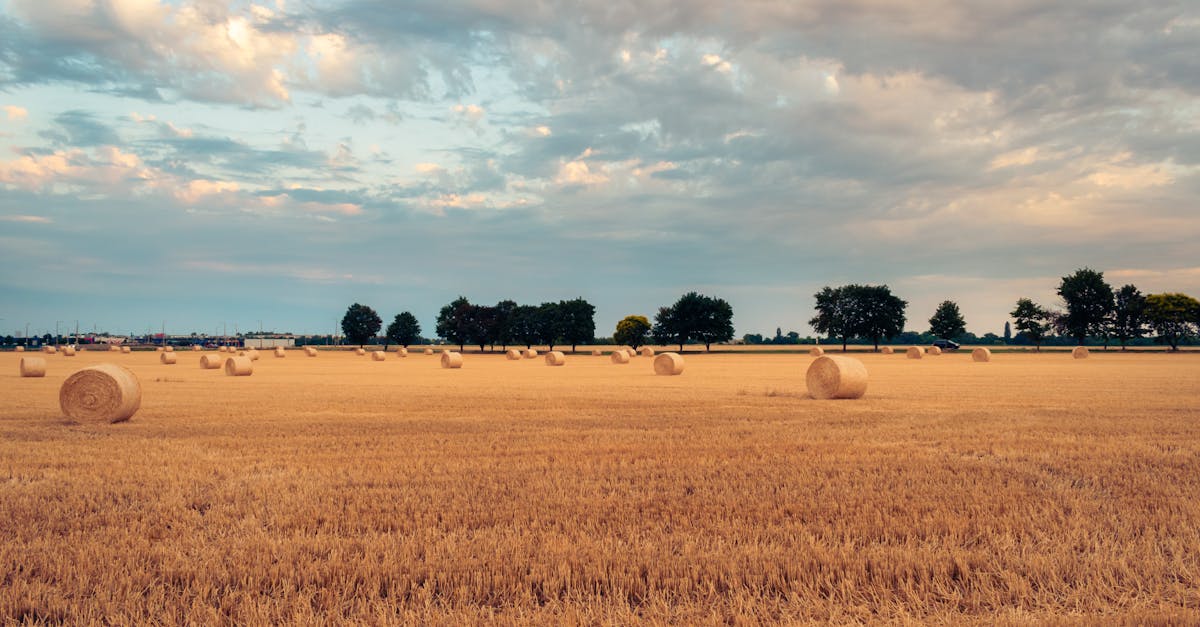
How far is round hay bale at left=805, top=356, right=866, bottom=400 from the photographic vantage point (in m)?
22.9

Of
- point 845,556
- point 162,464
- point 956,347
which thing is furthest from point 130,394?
point 956,347

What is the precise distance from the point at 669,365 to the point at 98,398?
25690 millimetres

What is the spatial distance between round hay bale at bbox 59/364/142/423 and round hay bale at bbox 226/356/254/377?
70.8ft

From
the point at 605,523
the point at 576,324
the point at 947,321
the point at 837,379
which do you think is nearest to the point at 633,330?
the point at 576,324

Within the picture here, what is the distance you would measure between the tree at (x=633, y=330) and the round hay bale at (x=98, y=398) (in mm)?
106153

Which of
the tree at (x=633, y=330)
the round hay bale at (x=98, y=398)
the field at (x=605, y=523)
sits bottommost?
the field at (x=605, y=523)

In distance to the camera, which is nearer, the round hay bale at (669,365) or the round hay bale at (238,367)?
the round hay bale at (669,365)

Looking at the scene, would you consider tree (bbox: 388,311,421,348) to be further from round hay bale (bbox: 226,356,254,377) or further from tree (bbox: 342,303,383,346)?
round hay bale (bbox: 226,356,254,377)

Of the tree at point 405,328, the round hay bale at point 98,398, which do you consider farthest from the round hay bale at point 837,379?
the tree at point 405,328

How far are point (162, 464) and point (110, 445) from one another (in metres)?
3.16

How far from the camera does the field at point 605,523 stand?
5.82 meters

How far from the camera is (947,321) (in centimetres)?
12431

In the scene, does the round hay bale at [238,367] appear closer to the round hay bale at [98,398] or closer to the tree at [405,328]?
the round hay bale at [98,398]

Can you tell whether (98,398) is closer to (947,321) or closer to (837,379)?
(837,379)
